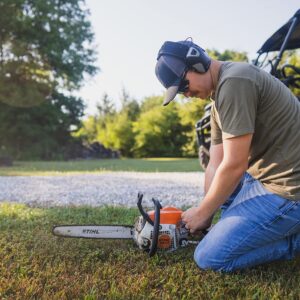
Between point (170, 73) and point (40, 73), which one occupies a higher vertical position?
point (40, 73)

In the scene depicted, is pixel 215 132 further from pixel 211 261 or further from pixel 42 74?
pixel 42 74

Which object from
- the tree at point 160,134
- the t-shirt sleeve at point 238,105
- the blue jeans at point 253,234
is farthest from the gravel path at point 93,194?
the tree at point 160,134

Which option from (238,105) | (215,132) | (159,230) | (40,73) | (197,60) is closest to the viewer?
(238,105)


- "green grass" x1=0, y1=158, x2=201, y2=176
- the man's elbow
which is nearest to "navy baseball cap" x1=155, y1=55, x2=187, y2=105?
the man's elbow

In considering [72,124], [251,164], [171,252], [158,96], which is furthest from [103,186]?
[158,96]

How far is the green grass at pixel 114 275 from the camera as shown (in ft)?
6.50

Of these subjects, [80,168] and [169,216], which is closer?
[169,216]

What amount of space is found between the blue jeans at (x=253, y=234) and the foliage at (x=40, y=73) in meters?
23.6

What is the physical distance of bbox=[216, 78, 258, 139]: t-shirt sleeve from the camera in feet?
6.81

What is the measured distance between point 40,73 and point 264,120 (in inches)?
1016

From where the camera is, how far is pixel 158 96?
57688mm

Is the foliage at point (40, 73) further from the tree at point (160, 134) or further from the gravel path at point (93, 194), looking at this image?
the gravel path at point (93, 194)

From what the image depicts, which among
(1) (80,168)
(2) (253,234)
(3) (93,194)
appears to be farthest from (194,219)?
(1) (80,168)

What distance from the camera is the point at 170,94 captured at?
2299 mm
